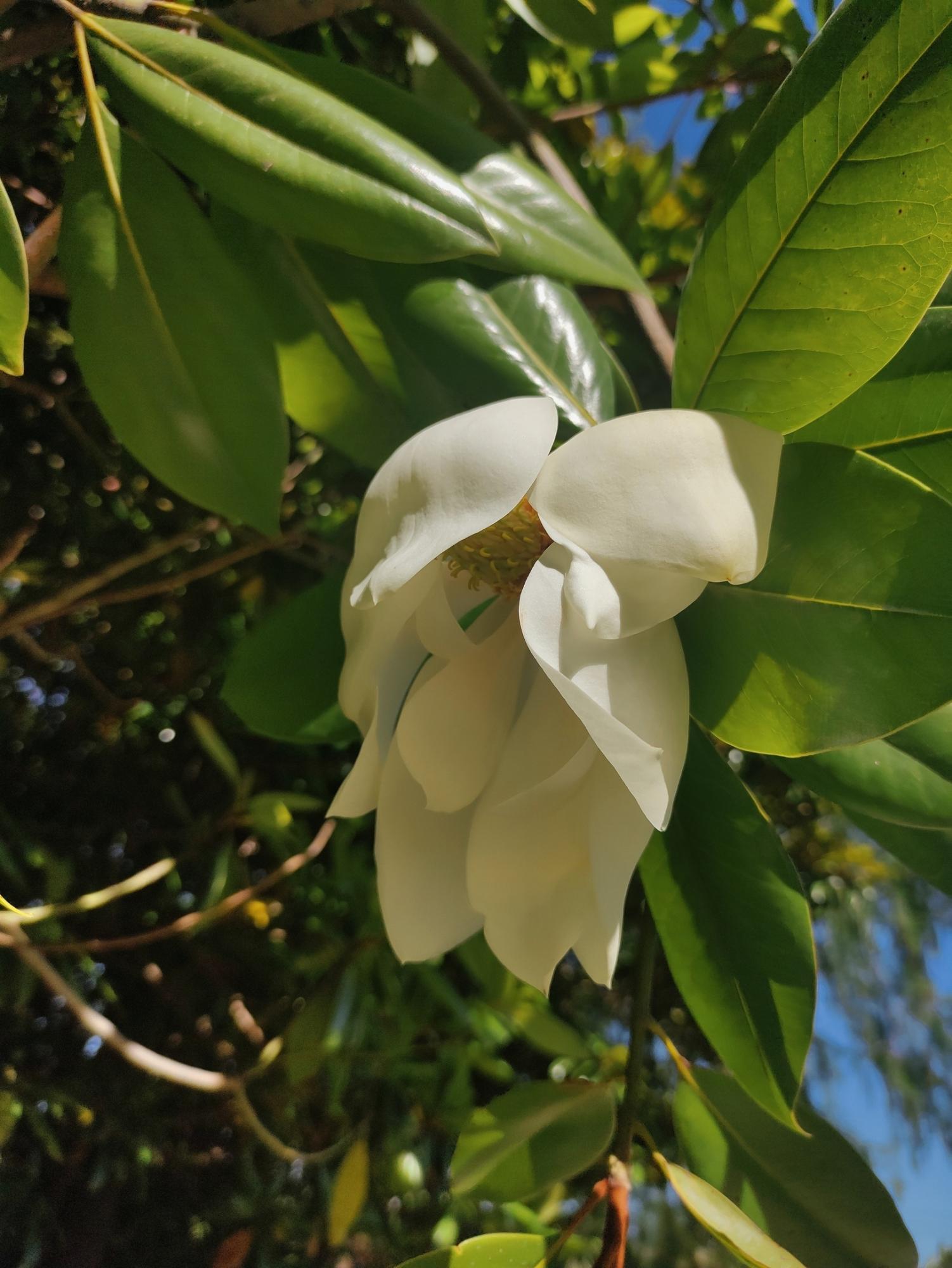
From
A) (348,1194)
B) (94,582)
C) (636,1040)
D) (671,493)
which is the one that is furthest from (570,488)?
(348,1194)

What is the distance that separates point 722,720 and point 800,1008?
4.0 inches

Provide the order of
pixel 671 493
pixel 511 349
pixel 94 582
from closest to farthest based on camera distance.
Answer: pixel 671 493 < pixel 511 349 < pixel 94 582

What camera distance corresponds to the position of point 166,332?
0.99 ft

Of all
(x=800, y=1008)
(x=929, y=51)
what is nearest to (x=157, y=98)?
(x=929, y=51)

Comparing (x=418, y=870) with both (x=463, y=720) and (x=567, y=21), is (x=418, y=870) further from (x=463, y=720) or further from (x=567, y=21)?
(x=567, y=21)

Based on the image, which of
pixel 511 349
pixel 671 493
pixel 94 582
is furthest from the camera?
pixel 94 582

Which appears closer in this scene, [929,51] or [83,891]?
[929,51]

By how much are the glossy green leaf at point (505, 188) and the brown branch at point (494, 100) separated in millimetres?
50

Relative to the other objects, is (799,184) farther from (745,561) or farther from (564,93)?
(564,93)

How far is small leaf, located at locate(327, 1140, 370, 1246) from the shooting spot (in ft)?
1.64

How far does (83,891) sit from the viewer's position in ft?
1.76

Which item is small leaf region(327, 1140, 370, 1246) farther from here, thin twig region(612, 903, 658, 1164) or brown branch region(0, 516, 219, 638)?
brown branch region(0, 516, 219, 638)

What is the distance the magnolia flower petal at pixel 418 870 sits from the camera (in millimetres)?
291

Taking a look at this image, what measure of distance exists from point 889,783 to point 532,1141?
200mm
